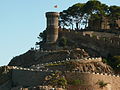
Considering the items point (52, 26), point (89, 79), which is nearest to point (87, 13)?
point (52, 26)

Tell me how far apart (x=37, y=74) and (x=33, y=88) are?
4322 millimetres

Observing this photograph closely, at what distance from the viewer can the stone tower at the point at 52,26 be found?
9688 cm

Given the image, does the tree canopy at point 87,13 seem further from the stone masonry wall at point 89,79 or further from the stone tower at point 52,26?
the stone masonry wall at point 89,79

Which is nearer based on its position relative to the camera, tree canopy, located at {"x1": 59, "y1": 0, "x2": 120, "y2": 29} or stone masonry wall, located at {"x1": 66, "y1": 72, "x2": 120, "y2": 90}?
stone masonry wall, located at {"x1": 66, "y1": 72, "x2": 120, "y2": 90}

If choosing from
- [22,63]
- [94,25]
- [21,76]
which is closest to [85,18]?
[94,25]

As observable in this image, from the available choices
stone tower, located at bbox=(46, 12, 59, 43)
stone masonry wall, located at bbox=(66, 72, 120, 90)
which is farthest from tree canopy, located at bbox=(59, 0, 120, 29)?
stone masonry wall, located at bbox=(66, 72, 120, 90)

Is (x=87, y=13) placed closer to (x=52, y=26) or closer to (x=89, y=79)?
(x=52, y=26)

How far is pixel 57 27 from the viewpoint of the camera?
3839 inches

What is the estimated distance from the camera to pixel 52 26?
320ft

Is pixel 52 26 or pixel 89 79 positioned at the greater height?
pixel 52 26

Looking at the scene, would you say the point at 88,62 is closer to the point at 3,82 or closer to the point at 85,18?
the point at 3,82

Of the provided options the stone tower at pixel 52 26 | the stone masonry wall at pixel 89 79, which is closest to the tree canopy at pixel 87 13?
the stone tower at pixel 52 26

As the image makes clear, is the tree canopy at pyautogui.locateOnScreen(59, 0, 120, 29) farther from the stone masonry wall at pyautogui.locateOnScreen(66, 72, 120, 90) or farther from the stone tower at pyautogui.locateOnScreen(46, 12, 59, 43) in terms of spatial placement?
the stone masonry wall at pyautogui.locateOnScreen(66, 72, 120, 90)

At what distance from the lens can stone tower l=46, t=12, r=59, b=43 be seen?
96.9m
